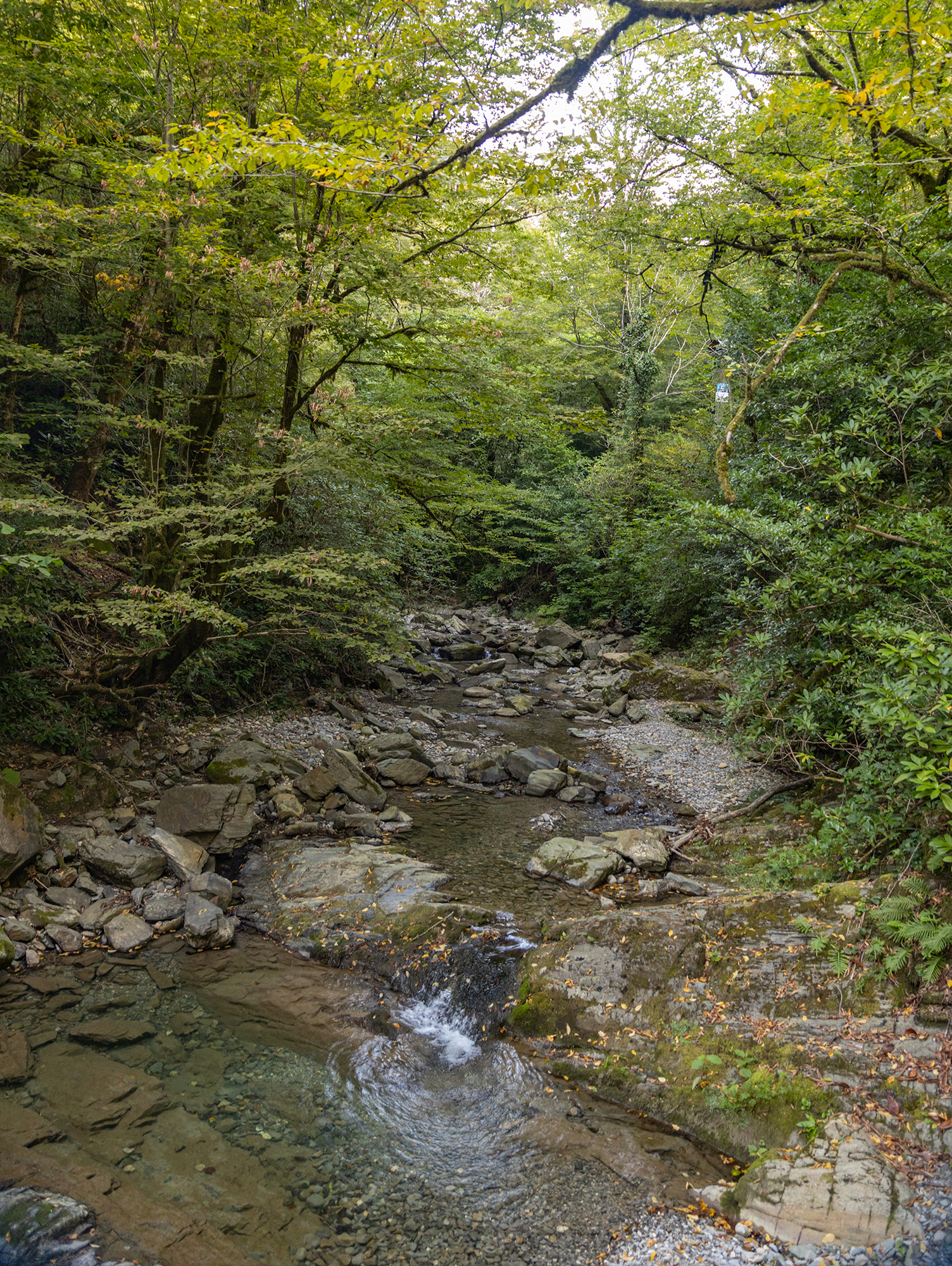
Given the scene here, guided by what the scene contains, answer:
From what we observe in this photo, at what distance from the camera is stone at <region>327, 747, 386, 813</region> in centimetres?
864

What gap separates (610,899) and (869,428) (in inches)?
189

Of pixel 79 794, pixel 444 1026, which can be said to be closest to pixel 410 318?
pixel 79 794

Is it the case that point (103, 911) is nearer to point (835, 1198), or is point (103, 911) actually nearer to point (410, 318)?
point (835, 1198)

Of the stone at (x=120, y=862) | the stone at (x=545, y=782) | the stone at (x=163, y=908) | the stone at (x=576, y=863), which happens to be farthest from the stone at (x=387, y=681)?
the stone at (x=163, y=908)

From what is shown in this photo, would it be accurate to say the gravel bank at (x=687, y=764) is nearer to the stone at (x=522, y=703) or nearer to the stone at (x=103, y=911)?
the stone at (x=522, y=703)

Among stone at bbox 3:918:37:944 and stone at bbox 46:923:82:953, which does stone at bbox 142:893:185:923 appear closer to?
stone at bbox 46:923:82:953

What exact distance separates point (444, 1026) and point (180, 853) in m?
3.18

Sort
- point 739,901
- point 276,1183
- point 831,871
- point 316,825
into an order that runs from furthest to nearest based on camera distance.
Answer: point 316,825 < point 831,871 < point 739,901 < point 276,1183

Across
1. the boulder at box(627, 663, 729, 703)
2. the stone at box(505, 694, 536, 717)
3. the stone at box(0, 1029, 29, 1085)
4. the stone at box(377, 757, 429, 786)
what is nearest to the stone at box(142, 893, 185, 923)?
the stone at box(0, 1029, 29, 1085)

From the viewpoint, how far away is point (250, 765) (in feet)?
27.5

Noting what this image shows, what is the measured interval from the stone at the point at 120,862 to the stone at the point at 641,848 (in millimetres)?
4737

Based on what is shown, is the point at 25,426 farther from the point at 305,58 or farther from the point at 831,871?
the point at 831,871

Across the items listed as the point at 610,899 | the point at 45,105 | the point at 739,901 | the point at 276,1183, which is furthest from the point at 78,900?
the point at 45,105

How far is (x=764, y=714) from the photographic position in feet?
26.7
